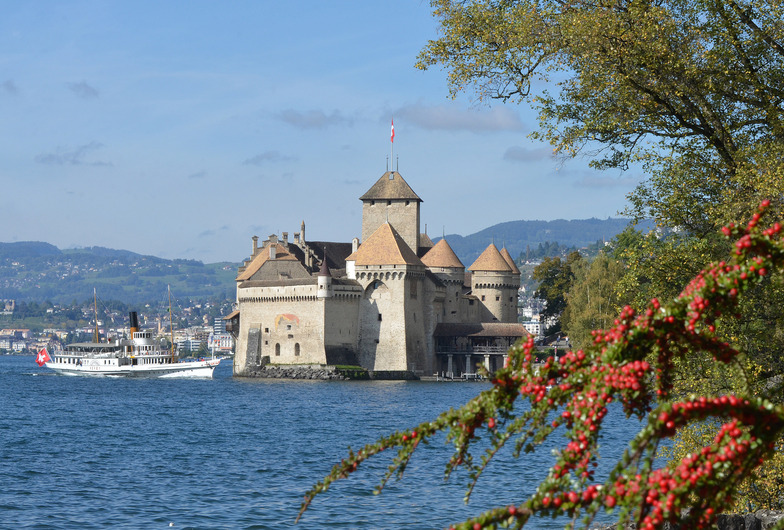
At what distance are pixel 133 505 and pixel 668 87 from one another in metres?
16.5

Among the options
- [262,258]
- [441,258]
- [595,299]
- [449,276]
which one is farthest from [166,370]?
[595,299]

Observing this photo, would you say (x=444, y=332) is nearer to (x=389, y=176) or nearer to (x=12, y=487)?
(x=389, y=176)

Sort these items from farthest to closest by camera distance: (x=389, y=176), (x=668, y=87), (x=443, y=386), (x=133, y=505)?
(x=389, y=176) < (x=443, y=386) < (x=133, y=505) < (x=668, y=87)

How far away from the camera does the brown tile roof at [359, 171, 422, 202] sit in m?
92.9

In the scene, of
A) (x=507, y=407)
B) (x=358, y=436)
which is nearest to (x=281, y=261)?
(x=358, y=436)

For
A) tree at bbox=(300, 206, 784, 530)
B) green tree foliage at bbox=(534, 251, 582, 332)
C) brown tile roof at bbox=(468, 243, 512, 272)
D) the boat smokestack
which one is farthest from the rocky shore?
tree at bbox=(300, 206, 784, 530)

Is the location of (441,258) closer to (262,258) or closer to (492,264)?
(492,264)

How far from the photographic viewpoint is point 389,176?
9519 cm

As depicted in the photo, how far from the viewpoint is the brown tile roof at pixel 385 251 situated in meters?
81.2

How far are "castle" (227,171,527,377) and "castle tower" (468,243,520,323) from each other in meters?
0.08

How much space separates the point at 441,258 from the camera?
8919 cm

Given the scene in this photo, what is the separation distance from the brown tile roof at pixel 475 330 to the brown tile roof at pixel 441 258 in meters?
4.95

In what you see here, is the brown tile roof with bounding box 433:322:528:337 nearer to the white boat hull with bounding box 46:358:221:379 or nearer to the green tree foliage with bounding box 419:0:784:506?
the white boat hull with bounding box 46:358:221:379

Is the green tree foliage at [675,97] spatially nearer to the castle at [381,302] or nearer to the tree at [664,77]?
the tree at [664,77]
